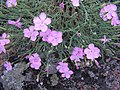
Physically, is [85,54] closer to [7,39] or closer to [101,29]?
[101,29]

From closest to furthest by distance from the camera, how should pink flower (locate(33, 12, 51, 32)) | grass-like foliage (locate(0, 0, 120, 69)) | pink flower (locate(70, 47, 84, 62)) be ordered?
1. pink flower (locate(33, 12, 51, 32))
2. pink flower (locate(70, 47, 84, 62))
3. grass-like foliage (locate(0, 0, 120, 69))

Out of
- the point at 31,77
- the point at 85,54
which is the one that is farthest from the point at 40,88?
the point at 85,54

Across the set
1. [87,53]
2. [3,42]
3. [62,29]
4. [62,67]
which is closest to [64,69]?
[62,67]

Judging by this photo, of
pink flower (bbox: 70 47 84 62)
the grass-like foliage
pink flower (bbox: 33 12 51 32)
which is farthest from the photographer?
the grass-like foliage

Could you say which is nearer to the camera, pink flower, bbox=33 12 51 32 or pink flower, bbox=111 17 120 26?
pink flower, bbox=33 12 51 32

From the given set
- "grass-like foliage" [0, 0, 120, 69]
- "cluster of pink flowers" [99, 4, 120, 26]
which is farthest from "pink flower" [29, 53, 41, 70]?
"cluster of pink flowers" [99, 4, 120, 26]

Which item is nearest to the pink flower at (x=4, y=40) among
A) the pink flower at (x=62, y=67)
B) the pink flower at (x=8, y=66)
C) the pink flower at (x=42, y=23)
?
the pink flower at (x=8, y=66)

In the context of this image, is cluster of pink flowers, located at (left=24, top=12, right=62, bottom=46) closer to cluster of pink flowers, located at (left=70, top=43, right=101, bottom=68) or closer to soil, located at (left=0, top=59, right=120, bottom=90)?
cluster of pink flowers, located at (left=70, top=43, right=101, bottom=68)
